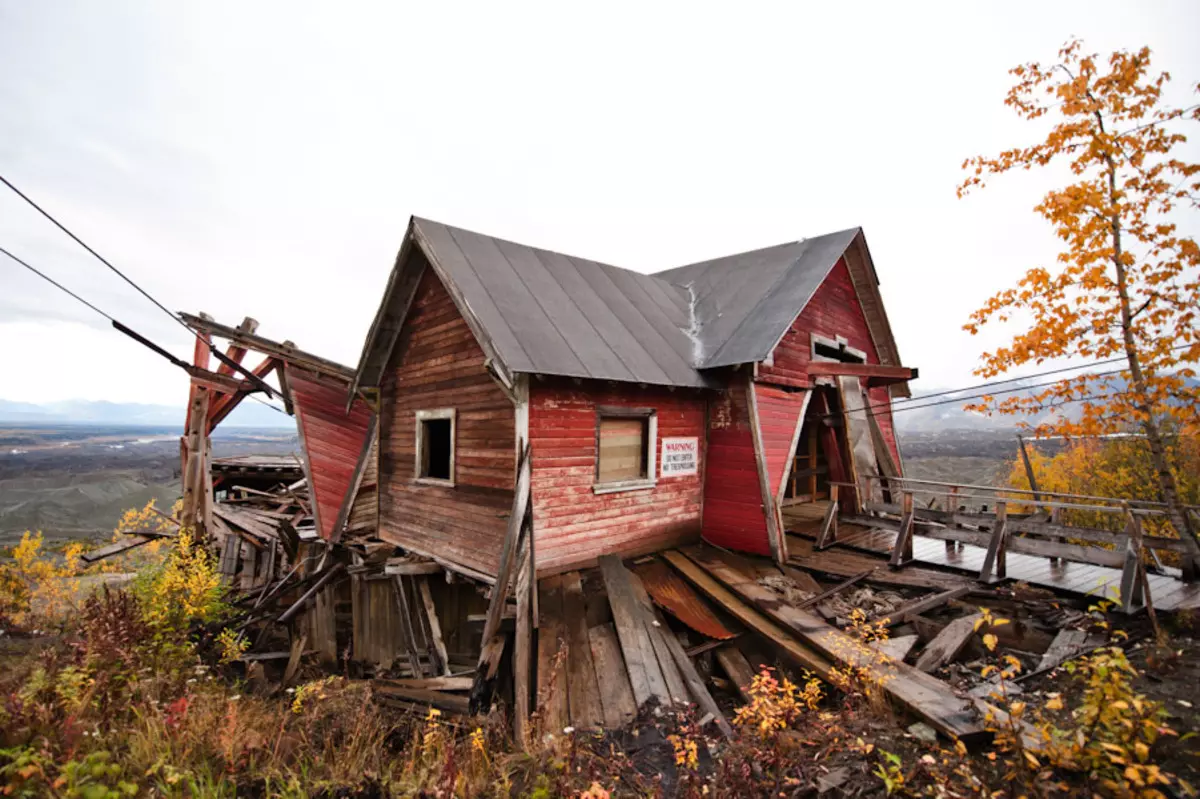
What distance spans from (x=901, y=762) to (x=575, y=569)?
17.5 feet

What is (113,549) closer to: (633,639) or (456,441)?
(456,441)

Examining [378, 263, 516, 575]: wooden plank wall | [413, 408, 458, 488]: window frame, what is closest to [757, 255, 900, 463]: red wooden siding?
[378, 263, 516, 575]: wooden plank wall

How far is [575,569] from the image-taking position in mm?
8758

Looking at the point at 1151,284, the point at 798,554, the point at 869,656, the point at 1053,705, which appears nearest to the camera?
the point at 1053,705

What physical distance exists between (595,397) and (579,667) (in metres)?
4.33

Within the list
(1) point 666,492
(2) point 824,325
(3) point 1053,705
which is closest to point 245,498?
(1) point 666,492

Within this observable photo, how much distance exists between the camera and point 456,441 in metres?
9.70

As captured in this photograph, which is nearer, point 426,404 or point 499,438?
point 499,438

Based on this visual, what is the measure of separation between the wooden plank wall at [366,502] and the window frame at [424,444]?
2.01 metres

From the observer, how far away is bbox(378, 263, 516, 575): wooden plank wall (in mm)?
8805

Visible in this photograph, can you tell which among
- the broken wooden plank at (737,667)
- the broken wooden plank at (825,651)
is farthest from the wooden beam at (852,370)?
the broken wooden plank at (737,667)

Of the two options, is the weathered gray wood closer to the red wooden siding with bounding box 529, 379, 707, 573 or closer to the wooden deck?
the red wooden siding with bounding box 529, 379, 707, 573

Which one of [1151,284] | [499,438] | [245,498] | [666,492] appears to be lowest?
[245,498]

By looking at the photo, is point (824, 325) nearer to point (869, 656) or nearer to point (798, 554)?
point (798, 554)
